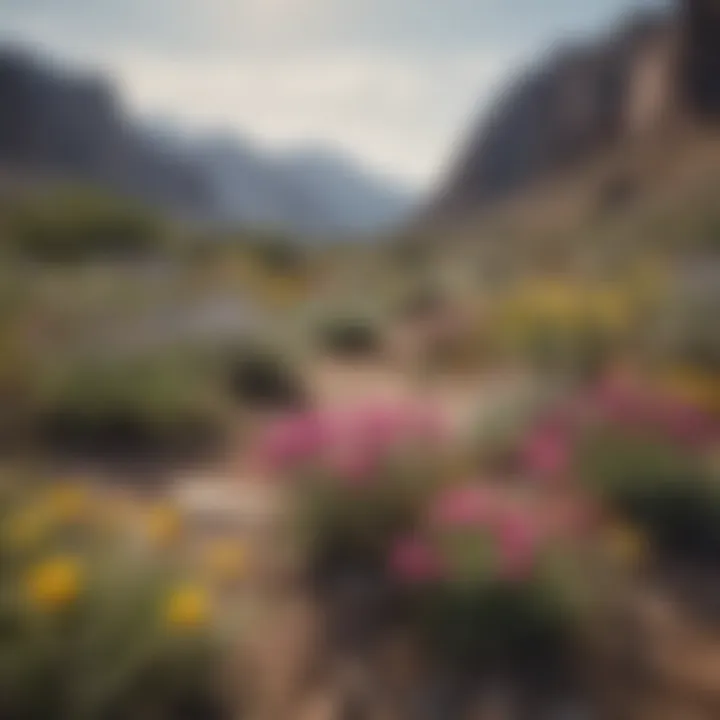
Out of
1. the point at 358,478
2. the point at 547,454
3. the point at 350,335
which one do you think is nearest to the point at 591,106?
the point at 350,335

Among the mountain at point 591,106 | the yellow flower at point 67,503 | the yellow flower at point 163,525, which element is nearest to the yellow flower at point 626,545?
the yellow flower at point 163,525

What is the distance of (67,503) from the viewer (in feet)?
6.22

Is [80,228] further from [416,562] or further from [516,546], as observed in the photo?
[516,546]

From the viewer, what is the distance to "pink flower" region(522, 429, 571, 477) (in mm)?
2020

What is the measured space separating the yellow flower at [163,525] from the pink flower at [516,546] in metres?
0.77

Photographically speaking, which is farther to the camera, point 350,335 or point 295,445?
point 350,335

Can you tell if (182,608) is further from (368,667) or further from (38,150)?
(38,150)

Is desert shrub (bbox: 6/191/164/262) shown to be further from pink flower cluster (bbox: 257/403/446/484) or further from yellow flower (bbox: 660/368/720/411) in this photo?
yellow flower (bbox: 660/368/720/411)

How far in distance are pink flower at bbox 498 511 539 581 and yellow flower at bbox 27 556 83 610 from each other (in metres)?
0.82

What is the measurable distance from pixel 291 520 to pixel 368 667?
49 cm

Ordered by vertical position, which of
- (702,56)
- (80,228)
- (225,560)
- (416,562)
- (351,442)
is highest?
(702,56)

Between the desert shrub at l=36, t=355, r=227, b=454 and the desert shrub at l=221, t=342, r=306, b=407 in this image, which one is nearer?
the desert shrub at l=36, t=355, r=227, b=454

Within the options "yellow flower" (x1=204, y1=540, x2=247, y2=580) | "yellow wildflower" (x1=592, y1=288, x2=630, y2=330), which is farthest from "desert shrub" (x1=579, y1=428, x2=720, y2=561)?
"yellow wildflower" (x1=592, y1=288, x2=630, y2=330)

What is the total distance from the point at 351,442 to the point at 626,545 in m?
0.70
